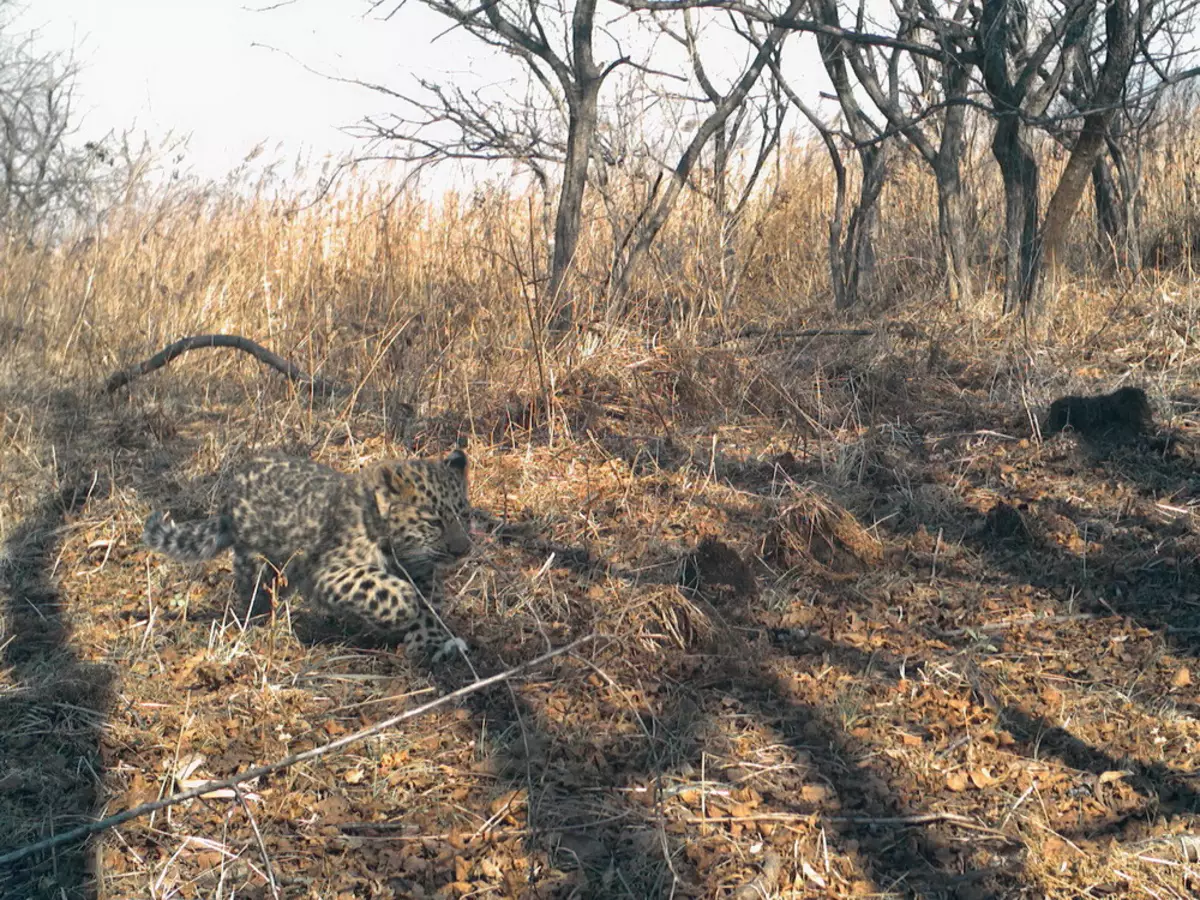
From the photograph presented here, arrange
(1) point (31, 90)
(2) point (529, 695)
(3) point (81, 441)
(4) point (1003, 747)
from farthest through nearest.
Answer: (1) point (31, 90) → (3) point (81, 441) → (2) point (529, 695) → (4) point (1003, 747)

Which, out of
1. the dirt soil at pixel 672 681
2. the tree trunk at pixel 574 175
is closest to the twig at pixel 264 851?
the dirt soil at pixel 672 681

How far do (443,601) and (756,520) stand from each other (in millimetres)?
1522

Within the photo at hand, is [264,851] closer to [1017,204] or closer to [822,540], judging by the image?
[822,540]

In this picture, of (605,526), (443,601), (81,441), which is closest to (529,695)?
(443,601)

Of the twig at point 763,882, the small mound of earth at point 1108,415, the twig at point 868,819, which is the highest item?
the small mound of earth at point 1108,415

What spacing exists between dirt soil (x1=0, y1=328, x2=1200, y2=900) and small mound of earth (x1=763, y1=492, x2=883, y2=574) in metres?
0.01

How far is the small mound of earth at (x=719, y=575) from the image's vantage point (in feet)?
14.2

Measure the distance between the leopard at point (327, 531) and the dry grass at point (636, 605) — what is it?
7.1 inches

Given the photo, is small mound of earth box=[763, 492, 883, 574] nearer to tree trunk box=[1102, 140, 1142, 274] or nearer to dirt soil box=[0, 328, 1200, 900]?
dirt soil box=[0, 328, 1200, 900]

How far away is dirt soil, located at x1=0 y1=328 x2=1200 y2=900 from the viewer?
2.92 metres

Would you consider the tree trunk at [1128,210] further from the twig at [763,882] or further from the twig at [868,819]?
the twig at [763,882]

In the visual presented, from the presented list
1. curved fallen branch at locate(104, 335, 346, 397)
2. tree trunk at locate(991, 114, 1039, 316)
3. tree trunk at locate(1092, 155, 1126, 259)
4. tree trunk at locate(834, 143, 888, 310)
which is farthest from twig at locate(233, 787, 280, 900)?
tree trunk at locate(1092, 155, 1126, 259)

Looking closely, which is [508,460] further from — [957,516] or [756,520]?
[957,516]

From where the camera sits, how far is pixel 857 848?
9.65 feet
